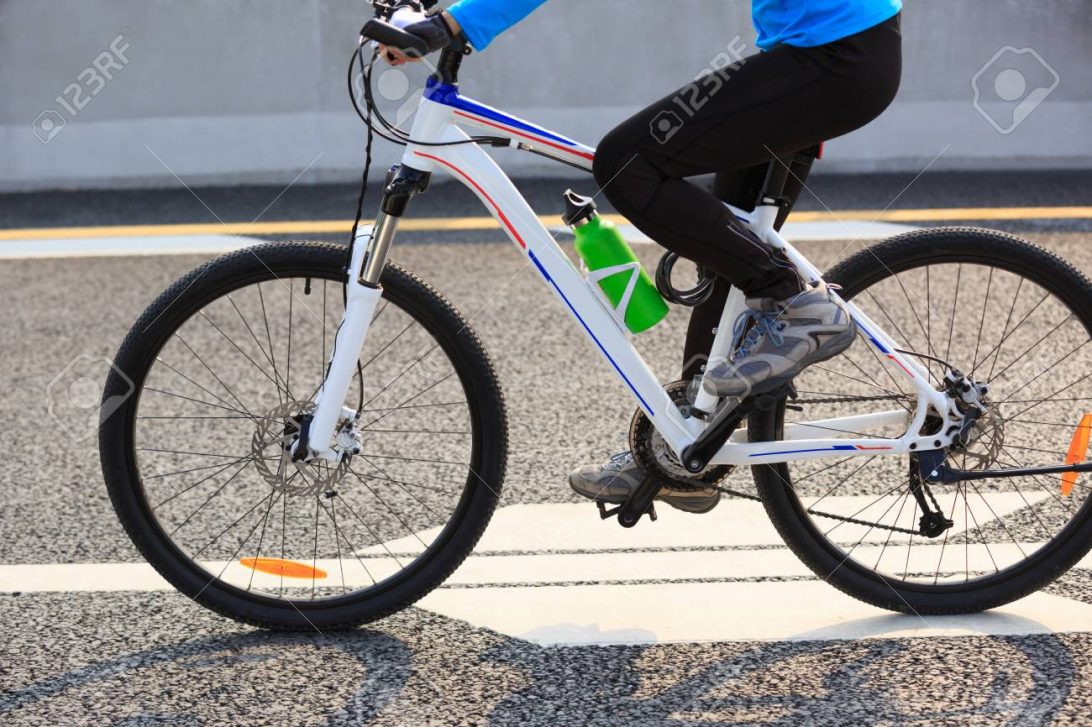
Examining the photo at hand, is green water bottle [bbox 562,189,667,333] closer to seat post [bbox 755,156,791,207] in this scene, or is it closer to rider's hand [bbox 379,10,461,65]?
seat post [bbox 755,156,791,207]

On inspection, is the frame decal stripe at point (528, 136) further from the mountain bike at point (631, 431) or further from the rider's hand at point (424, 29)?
the rider's hand at point (424, 29)

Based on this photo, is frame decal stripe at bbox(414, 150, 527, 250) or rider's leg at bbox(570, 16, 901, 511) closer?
rider's leg at bbox(570, 16, 901, 511)

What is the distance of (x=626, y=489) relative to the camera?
333cm

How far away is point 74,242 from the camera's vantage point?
24.0 feet

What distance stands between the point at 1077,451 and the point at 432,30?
1.90 meters

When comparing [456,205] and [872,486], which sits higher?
[456,205]

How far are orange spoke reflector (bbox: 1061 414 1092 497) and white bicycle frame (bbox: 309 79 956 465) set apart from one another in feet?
1.22

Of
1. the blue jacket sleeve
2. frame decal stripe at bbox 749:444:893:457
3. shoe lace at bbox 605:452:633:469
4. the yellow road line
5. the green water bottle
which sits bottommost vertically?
shoe lace at bbox 605:452:633:469

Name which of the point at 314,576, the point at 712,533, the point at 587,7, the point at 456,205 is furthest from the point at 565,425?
the point at 587,7

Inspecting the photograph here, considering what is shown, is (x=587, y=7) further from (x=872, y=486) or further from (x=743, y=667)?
(x=743, y=667)

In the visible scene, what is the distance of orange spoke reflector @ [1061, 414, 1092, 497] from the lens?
11.1 feet

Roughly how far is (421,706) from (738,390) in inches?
38.8

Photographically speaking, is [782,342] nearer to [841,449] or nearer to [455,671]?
[841,449]

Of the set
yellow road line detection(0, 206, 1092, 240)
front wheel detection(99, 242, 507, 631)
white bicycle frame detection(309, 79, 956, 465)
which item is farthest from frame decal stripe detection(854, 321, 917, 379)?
yellow road line detection(0, 206, 1092, 240)
